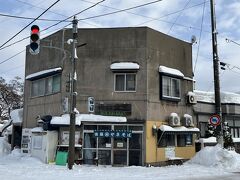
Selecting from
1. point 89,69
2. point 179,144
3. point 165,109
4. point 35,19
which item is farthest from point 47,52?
point 179,144

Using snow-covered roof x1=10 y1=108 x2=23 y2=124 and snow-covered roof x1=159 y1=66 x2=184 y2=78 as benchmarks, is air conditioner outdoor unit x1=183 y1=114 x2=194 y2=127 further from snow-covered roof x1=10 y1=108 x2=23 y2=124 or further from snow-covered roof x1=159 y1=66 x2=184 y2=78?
snow-covered roof x1=10 y1=108 x2=23 y2=124

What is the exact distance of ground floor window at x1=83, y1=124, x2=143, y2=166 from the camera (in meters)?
21.5

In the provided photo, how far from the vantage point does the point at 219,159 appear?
21.1 metres

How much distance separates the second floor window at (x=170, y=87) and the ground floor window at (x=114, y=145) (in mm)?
3130

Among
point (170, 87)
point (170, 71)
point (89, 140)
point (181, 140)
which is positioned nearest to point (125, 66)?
point (170, 71)

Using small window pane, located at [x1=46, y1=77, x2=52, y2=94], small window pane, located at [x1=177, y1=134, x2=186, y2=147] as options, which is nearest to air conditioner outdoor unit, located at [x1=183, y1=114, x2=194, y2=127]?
small window pane, located at [x1=177, y1=134, x2=186, y2=147]

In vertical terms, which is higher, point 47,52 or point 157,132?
point 47,52

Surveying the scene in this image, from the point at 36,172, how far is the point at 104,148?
581cm

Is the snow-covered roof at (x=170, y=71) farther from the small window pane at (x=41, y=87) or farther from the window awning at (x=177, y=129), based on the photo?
the small window pane at (x=41, y=87)

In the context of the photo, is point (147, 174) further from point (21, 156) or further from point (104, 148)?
point (21, 156)

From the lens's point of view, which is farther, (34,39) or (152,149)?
(152,149)

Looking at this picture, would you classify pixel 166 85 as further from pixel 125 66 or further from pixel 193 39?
pixel 193 39

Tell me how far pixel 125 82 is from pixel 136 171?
20.0 ft

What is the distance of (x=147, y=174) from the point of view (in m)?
17.1
